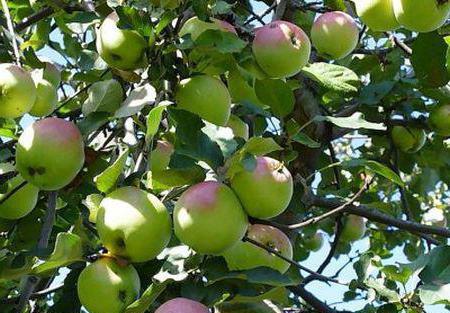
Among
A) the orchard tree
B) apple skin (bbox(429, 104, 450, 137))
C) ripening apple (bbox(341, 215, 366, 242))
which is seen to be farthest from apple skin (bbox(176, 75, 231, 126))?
ripening apple (bbox(341, 215, 366, 242))

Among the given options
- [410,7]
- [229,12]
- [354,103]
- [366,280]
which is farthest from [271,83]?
[354,103]

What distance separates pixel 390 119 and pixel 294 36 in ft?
3.06

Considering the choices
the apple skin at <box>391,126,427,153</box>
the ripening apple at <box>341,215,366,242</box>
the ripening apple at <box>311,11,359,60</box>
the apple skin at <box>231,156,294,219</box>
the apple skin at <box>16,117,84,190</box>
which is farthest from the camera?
the ripening apple at <box>341,215,366,242</box>

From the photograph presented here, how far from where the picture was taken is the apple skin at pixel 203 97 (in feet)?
4.32

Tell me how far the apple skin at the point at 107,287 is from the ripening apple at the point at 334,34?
0.82m

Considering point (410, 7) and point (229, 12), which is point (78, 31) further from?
point (410, 7)

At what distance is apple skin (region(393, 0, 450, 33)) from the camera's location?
4.11 feet

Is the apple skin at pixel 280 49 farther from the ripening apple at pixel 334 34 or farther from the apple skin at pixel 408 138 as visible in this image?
the apple skin at pixel 408 138

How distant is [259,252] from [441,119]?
A: 3.30 ft

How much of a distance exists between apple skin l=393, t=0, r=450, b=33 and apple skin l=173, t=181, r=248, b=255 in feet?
1.43

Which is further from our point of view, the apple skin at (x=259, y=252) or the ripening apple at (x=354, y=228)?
the ripening apple at (x=354, y=228)

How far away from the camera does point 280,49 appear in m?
1.38

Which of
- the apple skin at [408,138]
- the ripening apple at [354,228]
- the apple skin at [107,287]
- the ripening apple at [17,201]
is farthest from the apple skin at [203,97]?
the ripening apple at [354,228]

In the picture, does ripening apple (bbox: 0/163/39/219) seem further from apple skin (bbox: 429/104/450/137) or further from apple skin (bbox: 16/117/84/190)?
apple skin (bbox: 429/104/450/137)
